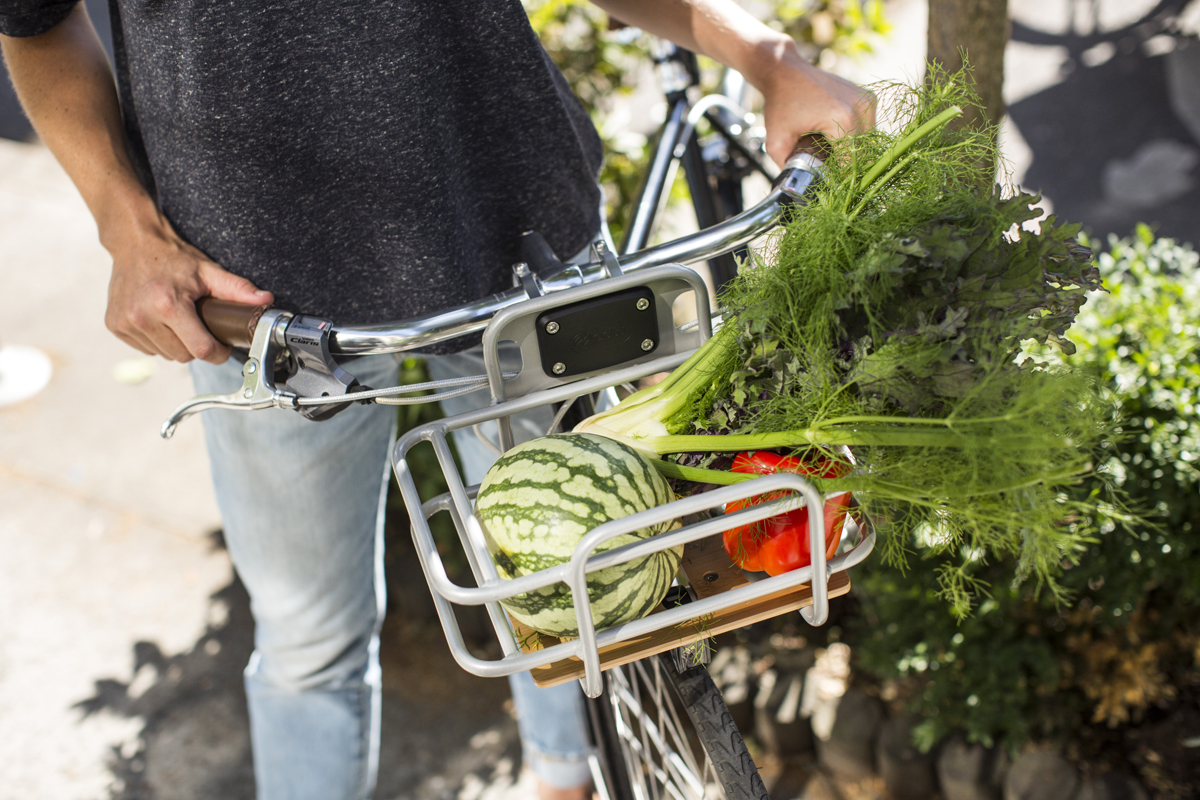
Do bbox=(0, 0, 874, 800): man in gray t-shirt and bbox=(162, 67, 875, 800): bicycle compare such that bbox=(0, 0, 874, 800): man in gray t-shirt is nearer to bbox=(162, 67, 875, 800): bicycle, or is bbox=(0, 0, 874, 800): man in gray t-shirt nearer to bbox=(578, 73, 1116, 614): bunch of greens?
bbox=(162, 67, 875, 800): bicycle

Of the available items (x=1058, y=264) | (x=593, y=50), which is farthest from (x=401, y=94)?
(x=593, y=50)

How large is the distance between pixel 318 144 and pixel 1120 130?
6596 mm

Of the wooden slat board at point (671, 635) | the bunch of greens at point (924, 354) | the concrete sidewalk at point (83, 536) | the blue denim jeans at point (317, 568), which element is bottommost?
the concrete sidewalk at point (83, 536)

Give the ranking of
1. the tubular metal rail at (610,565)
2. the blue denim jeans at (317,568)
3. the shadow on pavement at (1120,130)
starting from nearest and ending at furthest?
1. the tubular metal rail at (610,565)
2. the blue denim jeans at (317,568)
3. the shadow on pavement at (1120,130)

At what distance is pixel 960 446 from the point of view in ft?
3.03

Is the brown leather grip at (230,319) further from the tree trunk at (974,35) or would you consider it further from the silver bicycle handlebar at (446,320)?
the tree trunk at (974,35)

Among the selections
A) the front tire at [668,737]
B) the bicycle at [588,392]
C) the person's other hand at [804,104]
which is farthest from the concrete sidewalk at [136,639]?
the person's other hand at [804,104]

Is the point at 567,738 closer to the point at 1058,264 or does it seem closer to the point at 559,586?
the point at 559,586

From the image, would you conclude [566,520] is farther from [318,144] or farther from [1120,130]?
[1120,130]

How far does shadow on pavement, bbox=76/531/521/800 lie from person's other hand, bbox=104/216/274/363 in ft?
6.53

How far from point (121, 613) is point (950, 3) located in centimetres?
370

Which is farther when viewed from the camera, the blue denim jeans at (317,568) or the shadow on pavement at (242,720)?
the shadow on pavement at (242,720)

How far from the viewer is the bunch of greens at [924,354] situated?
924 millimetres

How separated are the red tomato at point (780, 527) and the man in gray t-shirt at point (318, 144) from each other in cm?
58
